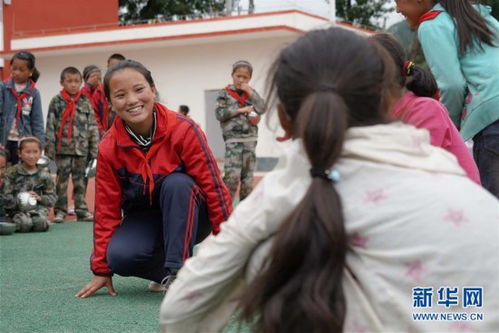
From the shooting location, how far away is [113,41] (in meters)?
19.4

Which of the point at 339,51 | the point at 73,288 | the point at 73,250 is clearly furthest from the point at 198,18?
the point at 339,51

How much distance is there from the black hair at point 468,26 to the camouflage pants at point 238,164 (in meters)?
4.85

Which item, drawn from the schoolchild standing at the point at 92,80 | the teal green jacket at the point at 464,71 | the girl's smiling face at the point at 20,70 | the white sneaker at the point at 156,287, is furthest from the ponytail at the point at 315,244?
the schoolchild standing at the point at 92,80

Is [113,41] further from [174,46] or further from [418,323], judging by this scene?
[418,323]

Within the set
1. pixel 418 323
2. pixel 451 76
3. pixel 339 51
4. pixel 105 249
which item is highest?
pixel 339 51

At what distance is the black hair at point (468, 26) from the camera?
10.8 feet

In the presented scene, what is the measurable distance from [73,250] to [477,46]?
3.20 meters

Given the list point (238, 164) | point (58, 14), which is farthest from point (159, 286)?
point (58, 14)

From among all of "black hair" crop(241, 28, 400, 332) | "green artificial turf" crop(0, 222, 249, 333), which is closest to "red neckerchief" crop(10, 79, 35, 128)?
"green artificial turf" crop(0, 222, 249, 333)

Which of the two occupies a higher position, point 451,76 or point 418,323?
point 451,76

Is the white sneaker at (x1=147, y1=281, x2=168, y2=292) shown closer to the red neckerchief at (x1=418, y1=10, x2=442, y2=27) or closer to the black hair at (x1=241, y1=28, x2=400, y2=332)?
the red neckerchief at (x1=418, y1=10, x2=442, y2=27)

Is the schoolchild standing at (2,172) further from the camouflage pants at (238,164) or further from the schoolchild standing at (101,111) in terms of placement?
the camouflage pants at (238,164)

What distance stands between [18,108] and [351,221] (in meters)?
6.32

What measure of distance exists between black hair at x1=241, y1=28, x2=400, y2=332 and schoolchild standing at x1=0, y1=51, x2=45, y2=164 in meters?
6.05
